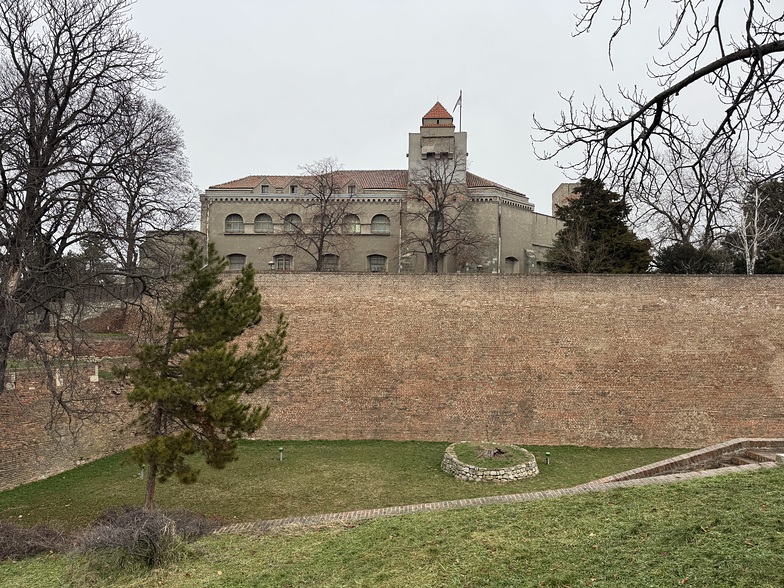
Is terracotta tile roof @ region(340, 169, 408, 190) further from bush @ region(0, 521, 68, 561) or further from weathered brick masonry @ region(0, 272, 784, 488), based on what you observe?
bush @ region(0, 521, 68, 561)

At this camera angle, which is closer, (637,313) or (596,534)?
(596,534)

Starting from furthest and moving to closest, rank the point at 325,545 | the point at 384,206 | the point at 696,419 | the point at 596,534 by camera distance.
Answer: the point at 384,206, the point at 696,419, the point at 325,545, the point at 596,534

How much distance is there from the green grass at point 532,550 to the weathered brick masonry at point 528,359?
25.6 ft

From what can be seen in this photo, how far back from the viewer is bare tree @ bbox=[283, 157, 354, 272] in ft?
90.5

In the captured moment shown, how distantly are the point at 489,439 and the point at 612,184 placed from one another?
1068 centimetres

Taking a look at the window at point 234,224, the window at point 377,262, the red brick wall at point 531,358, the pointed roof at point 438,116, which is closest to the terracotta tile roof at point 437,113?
the pointed roof at point 438,116

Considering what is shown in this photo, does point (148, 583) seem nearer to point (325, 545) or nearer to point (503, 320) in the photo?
point (325, 545)

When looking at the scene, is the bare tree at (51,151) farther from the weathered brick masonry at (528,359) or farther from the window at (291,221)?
the window at (291,221)

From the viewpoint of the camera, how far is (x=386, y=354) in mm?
14688

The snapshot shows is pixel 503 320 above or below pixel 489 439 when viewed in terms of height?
above

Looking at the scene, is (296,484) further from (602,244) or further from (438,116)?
(438,116)

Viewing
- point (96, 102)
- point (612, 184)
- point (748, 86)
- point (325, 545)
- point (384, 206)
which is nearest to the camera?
point (748, 86)

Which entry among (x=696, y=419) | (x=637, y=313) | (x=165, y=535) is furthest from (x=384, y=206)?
(x=165, y=535)

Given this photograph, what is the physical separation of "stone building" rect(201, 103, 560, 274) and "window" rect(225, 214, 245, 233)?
5 cm
